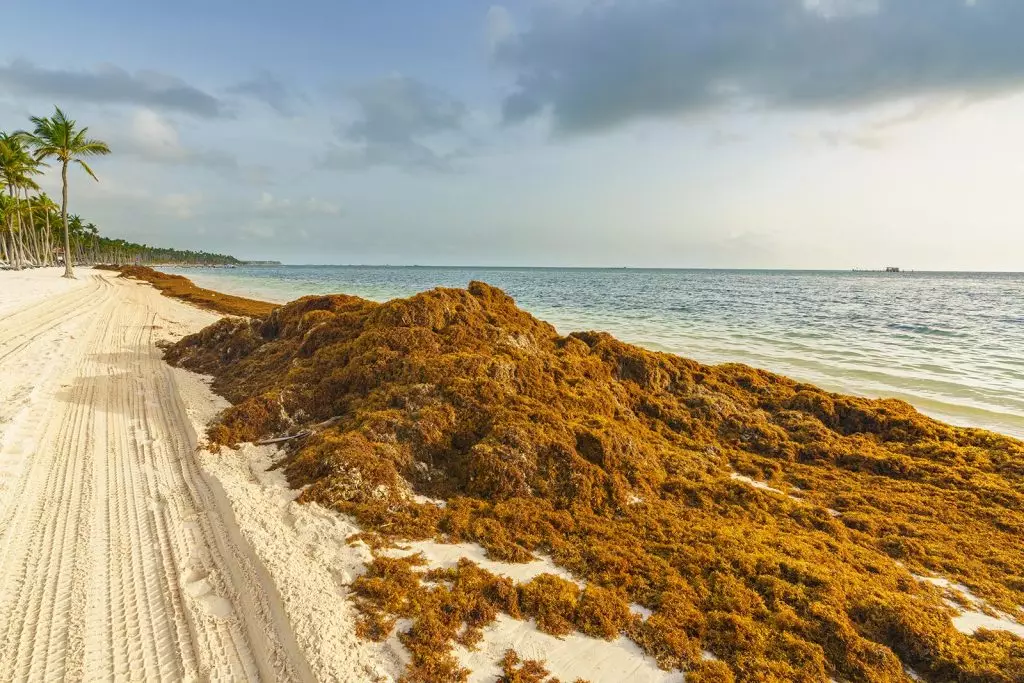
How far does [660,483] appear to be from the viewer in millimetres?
6930

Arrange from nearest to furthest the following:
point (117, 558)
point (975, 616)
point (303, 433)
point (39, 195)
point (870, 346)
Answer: point (975, 616), point (117, 558), point (303, 433), point (870, 346), point (39, 195)

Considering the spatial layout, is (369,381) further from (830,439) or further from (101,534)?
(830,439)

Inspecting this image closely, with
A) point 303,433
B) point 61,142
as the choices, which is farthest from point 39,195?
point 303,433

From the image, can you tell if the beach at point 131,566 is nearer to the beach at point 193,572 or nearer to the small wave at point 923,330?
the beach at point 193,572

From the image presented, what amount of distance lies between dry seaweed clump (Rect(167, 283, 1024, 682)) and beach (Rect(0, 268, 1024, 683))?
0.22 m

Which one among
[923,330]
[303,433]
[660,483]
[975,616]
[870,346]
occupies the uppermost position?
[923,330]

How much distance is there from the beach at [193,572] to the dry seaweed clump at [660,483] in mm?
220

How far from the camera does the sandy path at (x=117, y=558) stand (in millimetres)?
3758

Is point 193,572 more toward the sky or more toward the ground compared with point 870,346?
more toward the ground

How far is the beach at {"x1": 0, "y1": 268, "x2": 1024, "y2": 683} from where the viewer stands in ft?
12.4

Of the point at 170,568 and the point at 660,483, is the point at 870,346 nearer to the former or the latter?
the point at 660,483

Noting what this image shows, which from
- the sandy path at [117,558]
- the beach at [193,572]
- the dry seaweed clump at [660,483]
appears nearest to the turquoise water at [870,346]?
the dry seaweed clump at [660,483]

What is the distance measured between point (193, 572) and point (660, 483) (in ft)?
19.5

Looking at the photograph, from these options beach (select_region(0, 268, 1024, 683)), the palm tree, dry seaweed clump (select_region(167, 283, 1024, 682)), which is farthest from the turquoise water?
the palm tree
